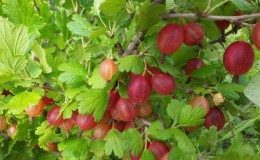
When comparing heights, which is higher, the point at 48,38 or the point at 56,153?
the point at 48,38

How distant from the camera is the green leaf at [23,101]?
0.88 m

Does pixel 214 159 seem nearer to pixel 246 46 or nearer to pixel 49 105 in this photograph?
pixel 246 46

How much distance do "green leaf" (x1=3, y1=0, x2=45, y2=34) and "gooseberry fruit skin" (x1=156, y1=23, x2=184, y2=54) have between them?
385 millimetres

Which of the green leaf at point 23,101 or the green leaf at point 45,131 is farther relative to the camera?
the green leaf at point 45,131

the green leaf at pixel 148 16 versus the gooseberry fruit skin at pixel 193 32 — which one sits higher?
the green leaf at pixel 148 16

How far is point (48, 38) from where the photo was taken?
1.10m

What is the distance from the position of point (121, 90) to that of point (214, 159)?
277 mm

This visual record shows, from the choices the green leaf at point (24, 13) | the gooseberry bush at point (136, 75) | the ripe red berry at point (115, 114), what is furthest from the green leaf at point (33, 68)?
the ripe red berry at point (115, 114)

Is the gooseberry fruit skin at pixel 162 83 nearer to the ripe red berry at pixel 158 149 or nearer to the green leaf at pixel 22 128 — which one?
the ripe red berry at pixel 158 149

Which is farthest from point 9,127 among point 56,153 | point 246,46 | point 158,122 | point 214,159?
point 246,46

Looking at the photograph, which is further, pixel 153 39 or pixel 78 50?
pixel 78 50

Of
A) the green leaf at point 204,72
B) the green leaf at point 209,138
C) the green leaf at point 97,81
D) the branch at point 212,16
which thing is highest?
the branch at point 212,16

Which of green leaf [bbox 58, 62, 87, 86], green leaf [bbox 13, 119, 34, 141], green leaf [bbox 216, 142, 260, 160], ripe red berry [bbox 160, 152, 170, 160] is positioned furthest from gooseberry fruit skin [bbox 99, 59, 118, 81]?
green leaf [bbox 13, 119, 34, 141]

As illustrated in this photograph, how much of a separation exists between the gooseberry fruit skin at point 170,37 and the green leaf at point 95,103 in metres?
0.18
